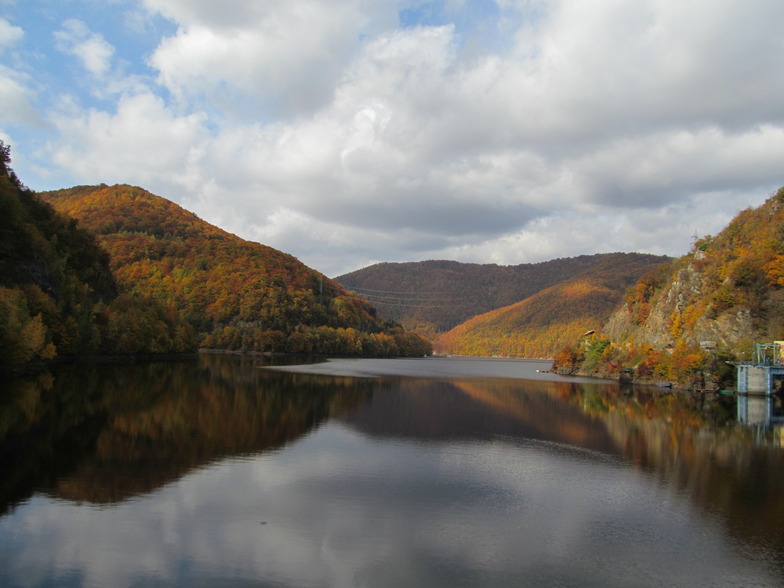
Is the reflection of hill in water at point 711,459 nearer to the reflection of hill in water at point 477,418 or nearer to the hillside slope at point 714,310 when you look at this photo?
the reflection of hill in water at point 477,418

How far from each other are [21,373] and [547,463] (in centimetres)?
4381

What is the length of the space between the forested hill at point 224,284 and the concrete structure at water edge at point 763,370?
340 ft

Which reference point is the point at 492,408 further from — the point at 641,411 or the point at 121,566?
the point at 121,566

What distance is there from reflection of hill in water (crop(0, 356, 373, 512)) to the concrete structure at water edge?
1529 inches

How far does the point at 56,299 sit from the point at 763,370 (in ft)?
249

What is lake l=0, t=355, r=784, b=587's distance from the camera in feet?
41.8

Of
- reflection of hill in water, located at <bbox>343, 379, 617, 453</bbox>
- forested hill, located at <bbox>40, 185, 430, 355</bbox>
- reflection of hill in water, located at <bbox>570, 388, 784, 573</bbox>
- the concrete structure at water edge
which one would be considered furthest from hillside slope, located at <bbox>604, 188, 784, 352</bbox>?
forested hill, located at <bbox>40, 185, 430, 355</bbox>

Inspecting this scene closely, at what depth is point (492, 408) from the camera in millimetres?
44031

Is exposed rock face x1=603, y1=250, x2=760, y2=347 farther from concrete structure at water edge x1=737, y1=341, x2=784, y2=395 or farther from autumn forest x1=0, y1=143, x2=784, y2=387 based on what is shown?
concrete structure at water edge x1=737, y1=341, x2=784, y2=395

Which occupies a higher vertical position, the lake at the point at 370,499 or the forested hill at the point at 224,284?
the forested hill at the point at 224,284

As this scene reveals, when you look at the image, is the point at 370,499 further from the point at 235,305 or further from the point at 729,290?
the point at 235,305

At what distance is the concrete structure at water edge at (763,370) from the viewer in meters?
54.9

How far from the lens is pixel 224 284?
150 metres

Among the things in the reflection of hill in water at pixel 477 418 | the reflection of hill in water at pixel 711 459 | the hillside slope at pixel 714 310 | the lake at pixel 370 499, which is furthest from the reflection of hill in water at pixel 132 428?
the hillside slope at pixel 714 310
